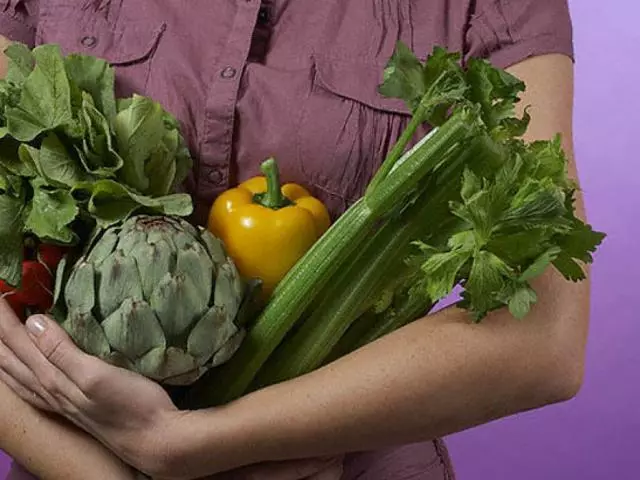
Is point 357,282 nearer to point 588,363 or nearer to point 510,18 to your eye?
point 510,18

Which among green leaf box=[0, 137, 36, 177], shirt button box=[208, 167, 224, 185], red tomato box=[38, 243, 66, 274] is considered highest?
green leaf box=[0, 137, 36, 177]

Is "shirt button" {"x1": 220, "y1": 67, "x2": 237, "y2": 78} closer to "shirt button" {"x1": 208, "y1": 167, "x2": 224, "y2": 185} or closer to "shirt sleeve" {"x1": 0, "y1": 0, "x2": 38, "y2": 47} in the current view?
"shirt button" {"x1": 208, "y1": 167, "x2": 224, "y2": 185}

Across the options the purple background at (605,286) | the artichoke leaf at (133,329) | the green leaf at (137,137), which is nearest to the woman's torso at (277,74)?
the green leaf at (137,137)

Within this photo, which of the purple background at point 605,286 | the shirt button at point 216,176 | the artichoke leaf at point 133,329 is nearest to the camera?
the artichoke leaf at point 133,329

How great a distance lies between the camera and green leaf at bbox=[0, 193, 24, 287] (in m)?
0.90

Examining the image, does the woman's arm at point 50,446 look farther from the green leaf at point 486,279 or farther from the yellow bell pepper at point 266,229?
the green leaf at point 486,279

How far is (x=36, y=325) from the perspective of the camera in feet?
2.97

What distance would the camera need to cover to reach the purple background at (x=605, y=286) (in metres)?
1.83

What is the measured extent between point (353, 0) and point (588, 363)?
94cm

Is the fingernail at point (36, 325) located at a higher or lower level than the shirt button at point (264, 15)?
lower

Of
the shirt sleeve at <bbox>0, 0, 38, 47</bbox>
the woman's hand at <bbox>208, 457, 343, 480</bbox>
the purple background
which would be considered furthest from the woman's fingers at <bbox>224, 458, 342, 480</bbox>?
the purple background

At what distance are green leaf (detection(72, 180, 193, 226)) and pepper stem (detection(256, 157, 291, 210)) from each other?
0.08 metres

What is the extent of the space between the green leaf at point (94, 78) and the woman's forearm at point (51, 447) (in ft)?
0.81

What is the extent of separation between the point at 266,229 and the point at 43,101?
20 centimetres
